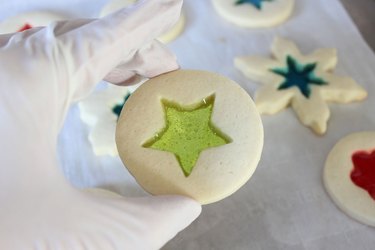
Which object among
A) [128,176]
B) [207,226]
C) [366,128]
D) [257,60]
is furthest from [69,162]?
[366,128]

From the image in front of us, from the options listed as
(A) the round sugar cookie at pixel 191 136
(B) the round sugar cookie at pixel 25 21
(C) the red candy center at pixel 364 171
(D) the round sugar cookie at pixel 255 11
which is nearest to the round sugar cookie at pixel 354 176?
(C) the red candy center at pixel 364 171

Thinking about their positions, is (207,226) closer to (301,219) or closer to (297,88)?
(301,219)

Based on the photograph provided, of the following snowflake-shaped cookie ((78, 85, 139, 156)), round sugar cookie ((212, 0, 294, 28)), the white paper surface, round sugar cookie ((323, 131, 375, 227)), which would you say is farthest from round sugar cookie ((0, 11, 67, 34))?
round sugar cookie ((323, 131, 375, 227))

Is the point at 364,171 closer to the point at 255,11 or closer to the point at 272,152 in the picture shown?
the point at 272,152

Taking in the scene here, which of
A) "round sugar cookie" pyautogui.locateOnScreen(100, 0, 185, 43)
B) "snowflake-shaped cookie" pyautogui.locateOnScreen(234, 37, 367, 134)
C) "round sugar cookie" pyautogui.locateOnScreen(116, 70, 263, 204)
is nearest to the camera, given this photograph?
"round sugar cookie" pyautogui.locateOnScreen(116, 70, 263, 204)

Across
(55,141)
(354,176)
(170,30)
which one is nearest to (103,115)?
(170,30)

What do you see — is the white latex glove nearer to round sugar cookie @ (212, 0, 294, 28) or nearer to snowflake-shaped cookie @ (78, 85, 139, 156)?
snowflake-shaped cookie @ (78, 85, 139, 156)
